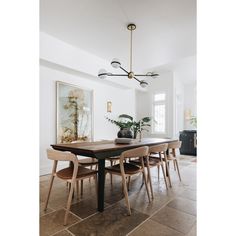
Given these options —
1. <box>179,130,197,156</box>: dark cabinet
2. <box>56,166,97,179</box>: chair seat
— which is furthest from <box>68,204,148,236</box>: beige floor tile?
<box>179,130,197,156</box>: dark cabinet

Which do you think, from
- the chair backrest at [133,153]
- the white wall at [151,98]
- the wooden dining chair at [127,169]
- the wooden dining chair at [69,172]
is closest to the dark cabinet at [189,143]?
the white wall at [151,98]

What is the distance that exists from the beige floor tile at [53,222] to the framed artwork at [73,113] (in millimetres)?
2082

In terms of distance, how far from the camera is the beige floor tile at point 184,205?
2.02 metres

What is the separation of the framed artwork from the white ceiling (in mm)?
1063

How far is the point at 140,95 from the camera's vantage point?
7312mm

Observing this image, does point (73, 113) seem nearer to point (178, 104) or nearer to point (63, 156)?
point (63, 156)

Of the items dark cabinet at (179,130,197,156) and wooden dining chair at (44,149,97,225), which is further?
dark cabinet at (179,130,197,156)

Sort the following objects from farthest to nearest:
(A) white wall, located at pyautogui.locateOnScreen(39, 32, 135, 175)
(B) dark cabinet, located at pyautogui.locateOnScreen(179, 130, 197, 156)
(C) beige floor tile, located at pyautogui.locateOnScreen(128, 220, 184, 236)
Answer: (B) dark cabinet, located at pyautogui.locateOnScreen(179, 130, 197, 156)
(A) white wall, located at pyautogui.locateOnScreen(39, 32, 135, 175)
(C) beige floor tile, located at pyautogui.locateOnScreen(128, 220, 184, 236)

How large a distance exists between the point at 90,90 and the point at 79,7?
7.40 ft

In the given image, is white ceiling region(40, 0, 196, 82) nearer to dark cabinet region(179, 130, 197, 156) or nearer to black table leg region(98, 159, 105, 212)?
black table leg region(98, 159, 105, 212)

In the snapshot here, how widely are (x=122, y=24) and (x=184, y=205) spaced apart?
302 cm

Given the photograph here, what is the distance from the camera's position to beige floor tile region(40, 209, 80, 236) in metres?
1.61
